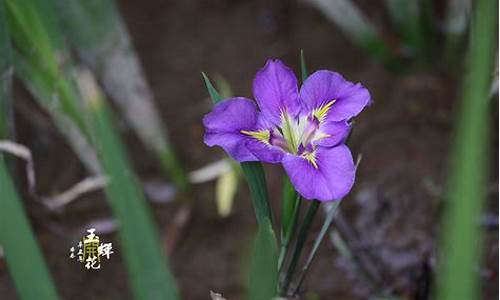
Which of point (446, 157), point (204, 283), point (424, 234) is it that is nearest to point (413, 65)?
point (446, 157)

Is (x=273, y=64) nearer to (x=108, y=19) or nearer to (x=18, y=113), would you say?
(x=108, y=19)

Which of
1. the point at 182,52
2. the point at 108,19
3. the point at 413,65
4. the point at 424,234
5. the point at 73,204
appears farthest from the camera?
the point at 182,52

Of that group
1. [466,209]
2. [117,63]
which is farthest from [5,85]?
[466,209]

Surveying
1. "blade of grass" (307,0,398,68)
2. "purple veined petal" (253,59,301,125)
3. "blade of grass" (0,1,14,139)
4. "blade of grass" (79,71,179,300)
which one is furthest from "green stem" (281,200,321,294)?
"blade of grass" (307,0,398,68)

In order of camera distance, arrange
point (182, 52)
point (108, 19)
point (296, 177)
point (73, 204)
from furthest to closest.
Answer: point (182, 52), point (73, 204), point (108, 19), point (296, 177)

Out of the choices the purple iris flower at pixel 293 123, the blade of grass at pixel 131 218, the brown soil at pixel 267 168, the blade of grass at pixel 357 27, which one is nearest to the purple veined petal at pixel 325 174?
the purple iris flower at pixel 293 123

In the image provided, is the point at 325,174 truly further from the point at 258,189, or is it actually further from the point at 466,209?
the point at 466,209

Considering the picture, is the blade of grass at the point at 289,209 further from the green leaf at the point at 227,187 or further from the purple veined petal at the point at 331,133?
the green leaf at the point at 227,187
